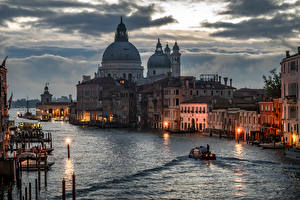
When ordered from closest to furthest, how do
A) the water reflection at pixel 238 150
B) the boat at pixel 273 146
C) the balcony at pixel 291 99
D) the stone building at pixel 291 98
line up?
the water reflection at pixel 238 150 < the stone building at pixel 291 98 < the balcony at pixel 291 99 < the boat at pixel 273 146

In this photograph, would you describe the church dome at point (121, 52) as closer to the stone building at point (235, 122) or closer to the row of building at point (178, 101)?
the row of building at point (178, 101)

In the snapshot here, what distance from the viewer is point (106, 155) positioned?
54.1 m

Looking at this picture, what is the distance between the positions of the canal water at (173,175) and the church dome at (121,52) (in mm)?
118989

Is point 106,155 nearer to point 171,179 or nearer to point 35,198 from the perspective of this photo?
point 171,179

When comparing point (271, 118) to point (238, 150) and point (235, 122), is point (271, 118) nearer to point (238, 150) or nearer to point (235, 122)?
point (238, 150)

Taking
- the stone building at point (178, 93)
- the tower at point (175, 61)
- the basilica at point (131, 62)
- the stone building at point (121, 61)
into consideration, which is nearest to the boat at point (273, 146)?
the stone building at point (178, 93)

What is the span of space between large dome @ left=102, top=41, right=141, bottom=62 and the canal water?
11894 cm

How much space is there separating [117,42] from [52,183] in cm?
14299

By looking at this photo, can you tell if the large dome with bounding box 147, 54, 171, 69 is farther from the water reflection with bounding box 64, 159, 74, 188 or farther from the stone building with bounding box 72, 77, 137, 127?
the water reflection with bounding box 64, 159, 74, 188

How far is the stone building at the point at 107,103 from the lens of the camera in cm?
12019

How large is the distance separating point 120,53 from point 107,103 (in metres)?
41.6

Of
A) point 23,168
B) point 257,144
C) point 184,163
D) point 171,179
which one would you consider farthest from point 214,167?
point 257,144

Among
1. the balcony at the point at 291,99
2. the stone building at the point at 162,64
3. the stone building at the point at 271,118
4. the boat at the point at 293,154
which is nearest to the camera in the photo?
the boat at the point at 293,154

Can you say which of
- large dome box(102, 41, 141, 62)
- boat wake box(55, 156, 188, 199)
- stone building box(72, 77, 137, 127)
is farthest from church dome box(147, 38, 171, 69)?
boat wake box(55, 156, 188, 199)
